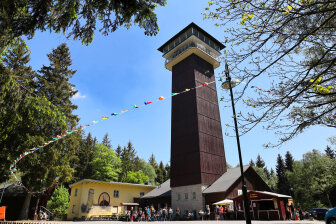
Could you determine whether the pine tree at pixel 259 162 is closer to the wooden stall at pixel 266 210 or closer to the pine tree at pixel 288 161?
the pine tree at pixel 288 161

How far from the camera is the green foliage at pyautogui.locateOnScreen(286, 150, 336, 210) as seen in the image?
4253 centimetres

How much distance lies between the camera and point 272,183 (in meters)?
Result: 57.4

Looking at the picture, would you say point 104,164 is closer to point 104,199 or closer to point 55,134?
point 104,199

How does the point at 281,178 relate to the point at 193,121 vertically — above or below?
below

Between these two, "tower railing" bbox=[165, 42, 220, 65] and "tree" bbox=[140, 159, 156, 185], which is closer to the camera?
"tower railing" bbox=[165, 42, 220, 65]

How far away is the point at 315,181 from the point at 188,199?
3253 centimetres

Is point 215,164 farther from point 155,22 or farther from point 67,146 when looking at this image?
point 155,22

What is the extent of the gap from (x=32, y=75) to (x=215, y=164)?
2669 centimetres

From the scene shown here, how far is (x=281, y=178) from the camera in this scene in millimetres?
59844

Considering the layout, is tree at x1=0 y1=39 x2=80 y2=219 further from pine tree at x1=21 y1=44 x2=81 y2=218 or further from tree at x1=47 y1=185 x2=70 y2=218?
tree at x1=47 y1=185 x2=70 y2=218

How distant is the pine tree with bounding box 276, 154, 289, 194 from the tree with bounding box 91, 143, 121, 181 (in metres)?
41.7

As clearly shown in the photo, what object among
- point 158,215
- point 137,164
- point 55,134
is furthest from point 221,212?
point 137,164

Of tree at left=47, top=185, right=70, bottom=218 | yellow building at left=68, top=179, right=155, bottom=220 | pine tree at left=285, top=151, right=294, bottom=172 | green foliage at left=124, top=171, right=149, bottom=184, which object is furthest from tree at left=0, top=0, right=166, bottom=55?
pine tree at left=285, top=151, right=294, bottom=172

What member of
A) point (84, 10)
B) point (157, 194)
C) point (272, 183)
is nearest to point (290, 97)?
point (84, 10)
